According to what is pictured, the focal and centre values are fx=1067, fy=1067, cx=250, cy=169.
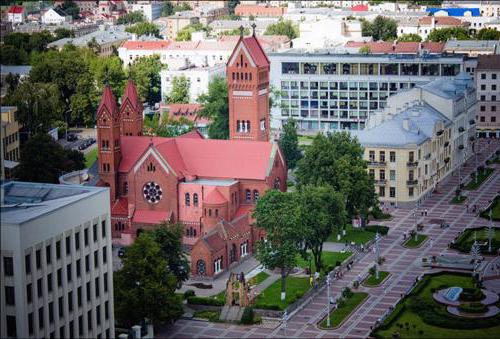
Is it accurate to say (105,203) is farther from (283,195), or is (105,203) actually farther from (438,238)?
(438,238)

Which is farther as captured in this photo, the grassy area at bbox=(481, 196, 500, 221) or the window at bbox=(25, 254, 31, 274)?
the grassy area at bbox=(481, 196, 500, 221)

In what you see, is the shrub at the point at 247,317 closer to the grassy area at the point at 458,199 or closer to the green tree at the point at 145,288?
the green tree at the point at 145,288

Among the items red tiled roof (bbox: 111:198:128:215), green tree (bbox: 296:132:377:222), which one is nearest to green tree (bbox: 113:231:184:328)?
red tiled roof (bbox: 111:198:128:215)

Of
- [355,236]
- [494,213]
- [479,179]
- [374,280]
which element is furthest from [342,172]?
[479,179]

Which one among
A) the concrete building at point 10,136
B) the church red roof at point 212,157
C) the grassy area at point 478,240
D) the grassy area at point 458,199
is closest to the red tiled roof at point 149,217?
the church red roof at point 212,157

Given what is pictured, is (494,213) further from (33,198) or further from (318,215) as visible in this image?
(33,198)

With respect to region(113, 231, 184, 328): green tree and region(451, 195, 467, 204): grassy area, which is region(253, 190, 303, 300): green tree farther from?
region(451, 195, 467, 204): grassy area

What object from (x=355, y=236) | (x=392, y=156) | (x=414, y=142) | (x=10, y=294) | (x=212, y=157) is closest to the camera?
(x=10, y=294)

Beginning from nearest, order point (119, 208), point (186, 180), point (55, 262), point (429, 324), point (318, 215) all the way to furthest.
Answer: point (55, 262) < point (429, 324) < point (318, 215) < point (186, 180) < point (119, 208)
